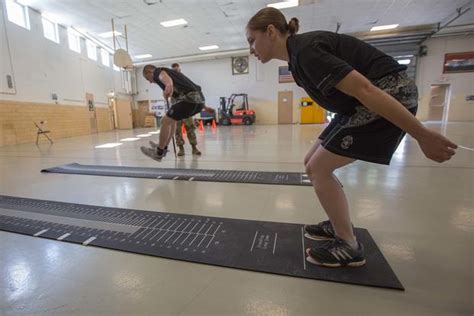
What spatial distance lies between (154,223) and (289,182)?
128 centimetres

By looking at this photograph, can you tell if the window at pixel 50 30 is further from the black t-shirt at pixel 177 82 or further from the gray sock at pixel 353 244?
the gray sock at pixel 353 244

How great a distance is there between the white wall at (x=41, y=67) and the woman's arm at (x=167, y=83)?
719 cm

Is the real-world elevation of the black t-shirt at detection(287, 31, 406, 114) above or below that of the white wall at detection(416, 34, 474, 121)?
below

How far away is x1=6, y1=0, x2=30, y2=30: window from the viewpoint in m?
7.27

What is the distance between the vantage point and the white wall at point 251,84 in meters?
13.5

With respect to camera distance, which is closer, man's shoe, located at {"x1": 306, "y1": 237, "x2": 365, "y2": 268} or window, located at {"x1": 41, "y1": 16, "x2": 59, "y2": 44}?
man's shoe, located at {"x1": 306, "y1": 237, "x2": 365, "y2": 268}

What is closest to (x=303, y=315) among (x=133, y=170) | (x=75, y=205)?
(x=75, y=205)

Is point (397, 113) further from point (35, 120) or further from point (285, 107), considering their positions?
point (285, 107)

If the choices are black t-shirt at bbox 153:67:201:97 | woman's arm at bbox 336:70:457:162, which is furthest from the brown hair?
black t-shirt at bbox 153:67:201:97

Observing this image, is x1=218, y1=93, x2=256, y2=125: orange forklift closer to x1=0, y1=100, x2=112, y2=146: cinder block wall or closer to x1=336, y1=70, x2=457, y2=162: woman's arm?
x1=0, y1=100, x2=112, y2=146: cinder block wall

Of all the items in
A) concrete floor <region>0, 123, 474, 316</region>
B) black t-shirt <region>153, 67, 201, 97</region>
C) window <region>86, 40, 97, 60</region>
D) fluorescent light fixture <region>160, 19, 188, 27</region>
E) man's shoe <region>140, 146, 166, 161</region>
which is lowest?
concrete floor <region>0, 123, 474, 316</region>

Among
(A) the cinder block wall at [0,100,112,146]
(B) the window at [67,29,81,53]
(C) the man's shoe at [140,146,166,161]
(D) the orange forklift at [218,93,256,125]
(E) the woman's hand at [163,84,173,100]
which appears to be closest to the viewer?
(E) the woman's hand at [163,84,173,100]

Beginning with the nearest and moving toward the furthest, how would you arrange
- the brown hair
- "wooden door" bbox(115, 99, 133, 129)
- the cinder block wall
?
the brown hair → the cinder block wall → "wooden door" bbox(115, 99, 133, 129)

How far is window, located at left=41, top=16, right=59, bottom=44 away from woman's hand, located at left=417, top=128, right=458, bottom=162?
11.5 meters
